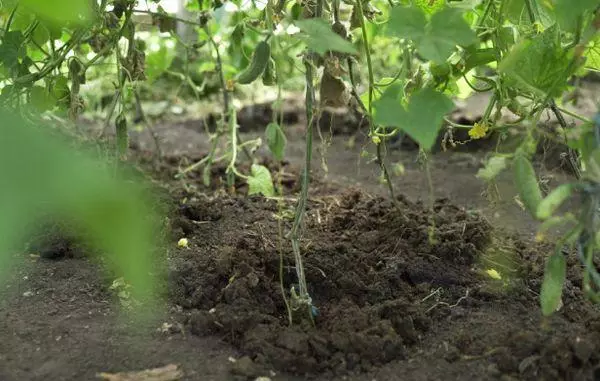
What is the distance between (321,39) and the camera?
3.54 ft

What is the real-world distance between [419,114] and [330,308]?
0.50 metres

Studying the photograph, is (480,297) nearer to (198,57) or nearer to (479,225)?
(479,225)

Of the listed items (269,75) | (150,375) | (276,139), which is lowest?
(150,375)

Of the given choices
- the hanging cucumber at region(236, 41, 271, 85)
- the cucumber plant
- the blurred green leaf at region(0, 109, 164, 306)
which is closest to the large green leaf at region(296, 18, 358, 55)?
the cucumber plant

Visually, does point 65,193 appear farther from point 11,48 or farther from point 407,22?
point 11,48

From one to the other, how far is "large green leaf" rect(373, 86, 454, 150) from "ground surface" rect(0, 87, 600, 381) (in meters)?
0.42

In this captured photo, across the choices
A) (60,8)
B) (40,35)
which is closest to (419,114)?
(60,8)

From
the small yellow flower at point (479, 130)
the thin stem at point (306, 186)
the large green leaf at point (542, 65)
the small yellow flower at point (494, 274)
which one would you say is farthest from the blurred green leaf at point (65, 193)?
the small yellow flower at point (494, 274)

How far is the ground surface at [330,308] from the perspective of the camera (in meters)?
1.24

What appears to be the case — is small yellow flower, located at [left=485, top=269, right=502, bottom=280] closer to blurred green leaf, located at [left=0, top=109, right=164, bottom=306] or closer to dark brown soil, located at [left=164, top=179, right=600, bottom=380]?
dark brown soil, located at [left=164, top=179, right=600, bottom=380]

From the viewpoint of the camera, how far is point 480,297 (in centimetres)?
154

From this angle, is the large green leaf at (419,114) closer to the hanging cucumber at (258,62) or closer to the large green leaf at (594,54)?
the hanging cucumber at (258,62)

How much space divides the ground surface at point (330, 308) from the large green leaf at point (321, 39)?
532mm

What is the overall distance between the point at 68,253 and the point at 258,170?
0.70 m
